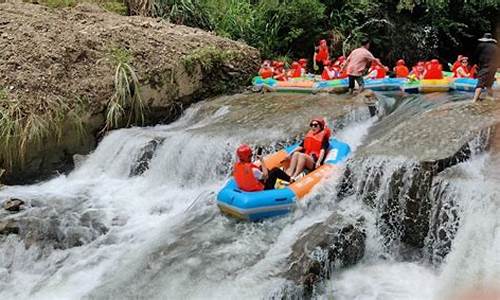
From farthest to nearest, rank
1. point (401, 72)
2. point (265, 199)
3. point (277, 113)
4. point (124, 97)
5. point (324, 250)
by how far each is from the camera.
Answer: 1. point (401, 72)
2. point (124, 97)
3. point (277, 113)
4. point (265, 199)
5. point (324, 250)

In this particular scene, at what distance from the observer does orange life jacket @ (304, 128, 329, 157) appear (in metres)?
6.79

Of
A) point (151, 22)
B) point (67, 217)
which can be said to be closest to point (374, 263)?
point (67, 217)

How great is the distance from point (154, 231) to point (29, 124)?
295 centimetres

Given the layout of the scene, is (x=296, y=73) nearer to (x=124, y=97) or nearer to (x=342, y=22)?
(x=342, y=22)

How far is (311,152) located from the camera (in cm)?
682

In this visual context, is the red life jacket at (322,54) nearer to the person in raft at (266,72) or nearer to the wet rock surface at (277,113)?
the person in raft at (266,72)

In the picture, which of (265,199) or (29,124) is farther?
(29,124)

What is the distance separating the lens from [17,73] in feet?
27.4

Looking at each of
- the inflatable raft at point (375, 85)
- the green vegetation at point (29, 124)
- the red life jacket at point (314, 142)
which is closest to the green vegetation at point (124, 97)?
the green vegetation at point (29, 124)

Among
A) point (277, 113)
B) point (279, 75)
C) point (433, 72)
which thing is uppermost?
point (433, 72)

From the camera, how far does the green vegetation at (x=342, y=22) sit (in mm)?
13047

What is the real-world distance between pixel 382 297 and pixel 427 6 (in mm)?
11119

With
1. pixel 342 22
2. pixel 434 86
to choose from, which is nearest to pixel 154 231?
pixel 434 86

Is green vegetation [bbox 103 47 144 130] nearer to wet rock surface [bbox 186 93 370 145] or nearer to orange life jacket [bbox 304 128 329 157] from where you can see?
wet rock surface [bbox 186 93 370 145]
